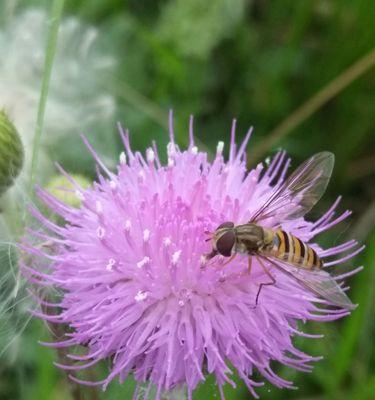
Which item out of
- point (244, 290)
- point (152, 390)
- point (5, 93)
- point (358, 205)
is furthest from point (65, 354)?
point (358, 205)

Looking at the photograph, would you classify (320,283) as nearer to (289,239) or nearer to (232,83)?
(289,239)

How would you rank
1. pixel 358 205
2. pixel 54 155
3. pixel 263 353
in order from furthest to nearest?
1. pixel 358 205
2. pixel 54 155
3. pixel 263 353

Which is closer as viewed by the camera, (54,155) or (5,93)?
(54,155)

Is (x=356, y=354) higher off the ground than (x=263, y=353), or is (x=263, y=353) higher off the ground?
(x=356, y=354)

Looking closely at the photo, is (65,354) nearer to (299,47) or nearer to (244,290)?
(244,290)

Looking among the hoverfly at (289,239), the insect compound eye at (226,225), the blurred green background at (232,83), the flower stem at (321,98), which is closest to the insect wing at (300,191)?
the hoverfly at (289,239)

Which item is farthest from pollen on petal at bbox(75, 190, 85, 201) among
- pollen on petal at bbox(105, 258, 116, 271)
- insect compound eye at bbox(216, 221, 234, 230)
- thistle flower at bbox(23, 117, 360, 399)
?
insect compound eye at bbox(216, 221, 234, 230)

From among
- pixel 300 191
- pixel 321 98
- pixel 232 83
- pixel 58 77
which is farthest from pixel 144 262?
pixel 232 83
